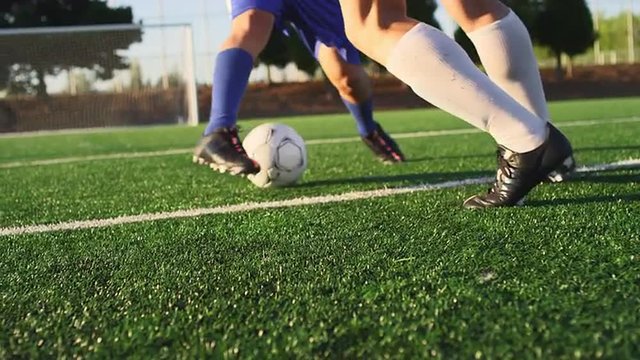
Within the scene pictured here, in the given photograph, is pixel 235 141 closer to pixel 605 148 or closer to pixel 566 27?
pixel 605 148

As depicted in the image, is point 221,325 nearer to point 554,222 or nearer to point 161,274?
point 161,274

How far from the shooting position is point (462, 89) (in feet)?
6.48

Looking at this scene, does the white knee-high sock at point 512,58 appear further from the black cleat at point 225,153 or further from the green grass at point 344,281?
the black cleat at point 225,153

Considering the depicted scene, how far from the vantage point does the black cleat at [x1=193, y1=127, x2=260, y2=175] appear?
310 centimetres

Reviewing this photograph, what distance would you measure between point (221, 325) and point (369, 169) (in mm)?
2708

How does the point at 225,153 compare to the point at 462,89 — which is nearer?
the point at 462,89

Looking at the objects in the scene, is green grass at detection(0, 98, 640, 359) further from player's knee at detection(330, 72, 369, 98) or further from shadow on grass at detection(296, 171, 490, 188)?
player's knee at detection(330, 72, 369, 98)

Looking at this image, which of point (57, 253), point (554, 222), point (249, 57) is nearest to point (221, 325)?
point (57, 253)

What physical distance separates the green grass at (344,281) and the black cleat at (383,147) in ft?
4.71

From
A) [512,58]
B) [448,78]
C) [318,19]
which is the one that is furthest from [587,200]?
[318,19]

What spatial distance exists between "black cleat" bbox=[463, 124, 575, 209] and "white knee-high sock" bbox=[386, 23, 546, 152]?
3 centimetres

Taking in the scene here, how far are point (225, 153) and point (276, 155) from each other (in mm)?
228

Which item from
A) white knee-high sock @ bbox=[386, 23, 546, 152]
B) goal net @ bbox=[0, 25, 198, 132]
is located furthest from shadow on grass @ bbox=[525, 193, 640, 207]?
goal net @ bbox=[0, 25, 198, 132]

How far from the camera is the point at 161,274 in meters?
1.60
